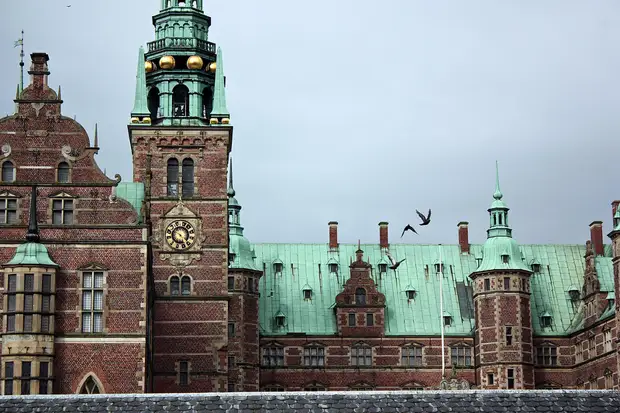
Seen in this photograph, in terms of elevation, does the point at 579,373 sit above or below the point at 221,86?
below

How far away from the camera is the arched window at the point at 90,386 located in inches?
2146

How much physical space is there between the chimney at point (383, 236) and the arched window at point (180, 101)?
24754 millimetres

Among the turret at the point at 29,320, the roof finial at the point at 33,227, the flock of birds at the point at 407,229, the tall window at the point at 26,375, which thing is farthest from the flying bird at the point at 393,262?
the tall window at the point at 26,375

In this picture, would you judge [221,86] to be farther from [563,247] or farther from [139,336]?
[563,247]

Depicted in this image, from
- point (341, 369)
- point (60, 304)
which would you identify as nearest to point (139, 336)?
point (60, 304)

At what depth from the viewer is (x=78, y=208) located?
57.2 metres

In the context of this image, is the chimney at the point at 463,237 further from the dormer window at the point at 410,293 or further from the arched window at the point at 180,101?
the arched window at the point at 180,101

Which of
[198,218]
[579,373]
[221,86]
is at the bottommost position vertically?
[579,373]

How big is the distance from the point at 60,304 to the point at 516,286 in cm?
3570

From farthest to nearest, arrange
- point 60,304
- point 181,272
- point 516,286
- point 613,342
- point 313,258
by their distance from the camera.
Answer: point 313,258, point 516,286, point 613,342, point 181,272, point 60,304

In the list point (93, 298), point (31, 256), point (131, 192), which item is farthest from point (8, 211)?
point (131, 192)

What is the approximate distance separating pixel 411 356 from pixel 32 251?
3594 cm

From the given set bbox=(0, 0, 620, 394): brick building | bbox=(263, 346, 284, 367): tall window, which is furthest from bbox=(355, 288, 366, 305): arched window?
bbox=(263, 346, 284, 367): tall window

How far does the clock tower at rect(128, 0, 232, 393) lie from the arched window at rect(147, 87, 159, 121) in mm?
45
